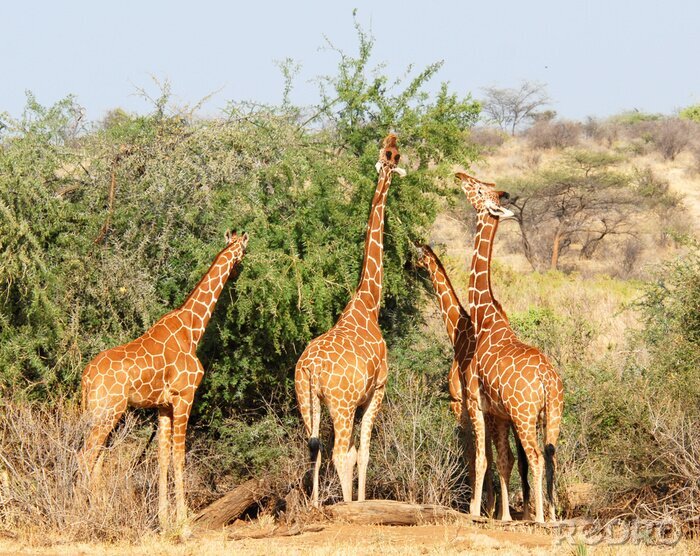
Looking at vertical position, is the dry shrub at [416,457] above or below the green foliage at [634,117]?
below

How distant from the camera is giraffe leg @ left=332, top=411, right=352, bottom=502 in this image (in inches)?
369

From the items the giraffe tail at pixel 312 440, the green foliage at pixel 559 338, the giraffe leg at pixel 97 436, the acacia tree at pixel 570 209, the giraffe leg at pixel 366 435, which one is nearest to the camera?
the giraffe leg at pixel 97 436

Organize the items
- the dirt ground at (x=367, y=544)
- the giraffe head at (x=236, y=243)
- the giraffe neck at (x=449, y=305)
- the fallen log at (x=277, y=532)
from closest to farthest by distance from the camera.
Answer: the dirt ground at (x=367, y=544), the fallen log at (x=277, y=532), the giraffe head at (x=236, y=243), the giraffe neck at (x=449, y=305)

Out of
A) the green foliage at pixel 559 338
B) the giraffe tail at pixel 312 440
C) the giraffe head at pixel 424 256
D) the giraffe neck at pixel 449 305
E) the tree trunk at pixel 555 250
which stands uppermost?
the tree trunk at pixel 555 250

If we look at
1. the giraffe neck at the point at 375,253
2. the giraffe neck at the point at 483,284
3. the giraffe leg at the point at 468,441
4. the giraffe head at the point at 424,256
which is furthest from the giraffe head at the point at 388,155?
the giraffe leg at the point at 468,441

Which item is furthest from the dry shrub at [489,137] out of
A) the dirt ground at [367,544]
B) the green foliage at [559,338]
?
the dirt ground at [367,544]

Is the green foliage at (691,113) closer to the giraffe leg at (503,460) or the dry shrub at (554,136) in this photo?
the dry shrub at (554,136)

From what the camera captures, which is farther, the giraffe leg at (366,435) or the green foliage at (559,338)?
the green foliage at (559,338)

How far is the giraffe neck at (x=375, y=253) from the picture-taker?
1029 centimetres

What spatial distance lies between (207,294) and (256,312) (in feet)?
3.13

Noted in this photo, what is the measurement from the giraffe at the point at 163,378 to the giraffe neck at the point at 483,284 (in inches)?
88.2

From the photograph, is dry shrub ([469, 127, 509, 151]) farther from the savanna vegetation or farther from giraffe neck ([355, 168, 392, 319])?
giraffe neck ([355, 168, 392, 319])

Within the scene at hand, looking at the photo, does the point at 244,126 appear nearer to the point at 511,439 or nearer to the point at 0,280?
the point at 0,280

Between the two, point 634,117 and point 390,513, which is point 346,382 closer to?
point 390,513
